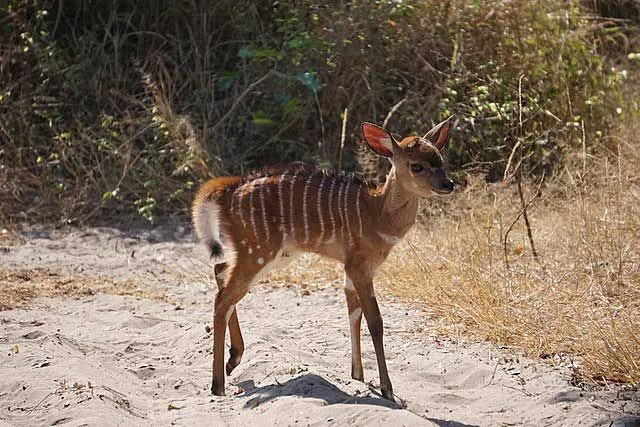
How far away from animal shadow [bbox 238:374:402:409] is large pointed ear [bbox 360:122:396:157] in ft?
4.02

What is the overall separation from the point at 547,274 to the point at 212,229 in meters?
2.24

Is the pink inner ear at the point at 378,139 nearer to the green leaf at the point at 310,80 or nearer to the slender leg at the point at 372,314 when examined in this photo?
the slender leg at the point at 372,314

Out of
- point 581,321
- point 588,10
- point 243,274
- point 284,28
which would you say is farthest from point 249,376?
point 588,10

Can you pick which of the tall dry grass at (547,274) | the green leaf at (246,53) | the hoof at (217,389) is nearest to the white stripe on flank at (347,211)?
the hoof at (217,389)

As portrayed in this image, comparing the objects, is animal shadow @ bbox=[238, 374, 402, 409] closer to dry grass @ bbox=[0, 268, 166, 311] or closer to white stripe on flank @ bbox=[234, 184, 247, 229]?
white stripe on flank @ bbox=[234, 184, 247, 229]

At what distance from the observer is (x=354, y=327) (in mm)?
5395

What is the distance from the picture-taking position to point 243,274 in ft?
17.3

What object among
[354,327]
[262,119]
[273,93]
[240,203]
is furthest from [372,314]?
[273,93]

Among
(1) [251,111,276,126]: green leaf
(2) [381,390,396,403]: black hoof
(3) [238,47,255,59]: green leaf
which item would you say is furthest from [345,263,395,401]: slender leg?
(3) [238,47,255,59]: green leaf

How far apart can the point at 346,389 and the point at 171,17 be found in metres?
6.69

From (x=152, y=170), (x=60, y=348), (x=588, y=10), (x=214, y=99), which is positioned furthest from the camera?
(x=588, y=10)

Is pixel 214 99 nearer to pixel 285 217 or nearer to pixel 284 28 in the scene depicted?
pixel 284 28

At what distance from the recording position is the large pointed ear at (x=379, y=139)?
17.4 ft

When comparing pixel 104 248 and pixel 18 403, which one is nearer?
pixel 18 403
